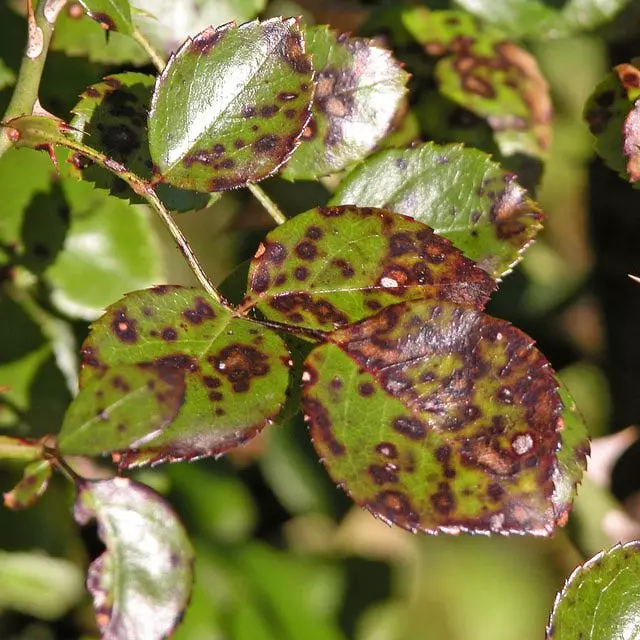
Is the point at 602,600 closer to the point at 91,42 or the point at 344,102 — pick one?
the point at 344,102

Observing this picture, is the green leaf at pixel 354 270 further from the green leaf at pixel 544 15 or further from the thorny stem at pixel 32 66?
the green leaf at pixel 544 15

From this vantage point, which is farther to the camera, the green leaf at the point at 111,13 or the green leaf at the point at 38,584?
the green leaf at the point at 38,584

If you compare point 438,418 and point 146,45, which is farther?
point 146,45

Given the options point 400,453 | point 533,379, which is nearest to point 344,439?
point 400,453

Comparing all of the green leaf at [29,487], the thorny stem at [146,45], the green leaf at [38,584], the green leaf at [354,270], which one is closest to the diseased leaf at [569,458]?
the green leaf at [354,270]

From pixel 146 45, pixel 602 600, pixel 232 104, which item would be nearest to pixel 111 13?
pixel 146 45

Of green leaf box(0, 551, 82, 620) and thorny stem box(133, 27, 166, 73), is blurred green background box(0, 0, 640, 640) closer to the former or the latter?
green leaf box(0, 551, 82, 620)

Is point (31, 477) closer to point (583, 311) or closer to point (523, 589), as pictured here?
point (523, 589)
